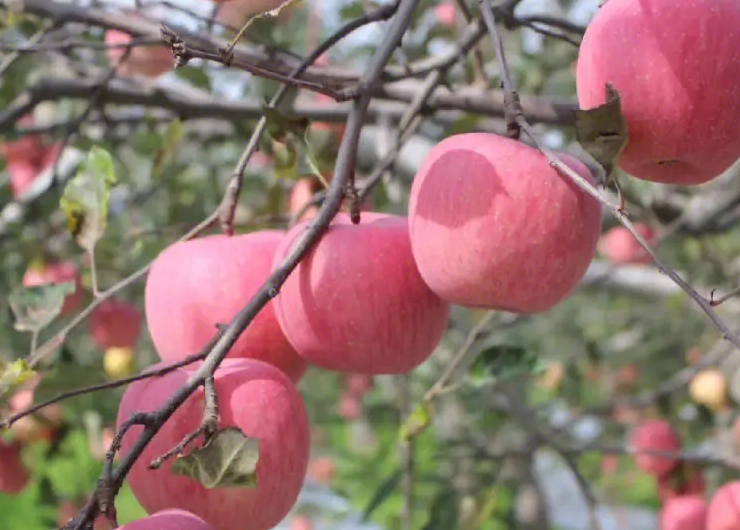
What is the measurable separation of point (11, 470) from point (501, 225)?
1.33 metres

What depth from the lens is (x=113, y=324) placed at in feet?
5.40

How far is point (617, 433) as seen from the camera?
6.84 feet

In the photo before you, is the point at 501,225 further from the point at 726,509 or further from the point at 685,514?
the point at 685,514

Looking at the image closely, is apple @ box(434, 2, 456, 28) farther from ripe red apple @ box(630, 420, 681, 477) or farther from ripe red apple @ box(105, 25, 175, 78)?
ripe red apple @ box(630, 420, 681, 477)

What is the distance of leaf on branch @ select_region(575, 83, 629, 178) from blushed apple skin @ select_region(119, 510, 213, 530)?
0.28 m

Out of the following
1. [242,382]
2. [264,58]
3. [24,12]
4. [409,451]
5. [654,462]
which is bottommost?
[654,462]

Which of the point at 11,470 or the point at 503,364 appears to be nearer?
the point at 503,364

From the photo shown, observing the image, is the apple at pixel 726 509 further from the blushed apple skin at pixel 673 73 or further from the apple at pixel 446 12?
the apple at pixel 446 12

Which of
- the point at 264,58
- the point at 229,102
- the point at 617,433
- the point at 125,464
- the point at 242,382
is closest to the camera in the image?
the point at 125,464

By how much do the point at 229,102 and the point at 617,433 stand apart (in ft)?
4.27

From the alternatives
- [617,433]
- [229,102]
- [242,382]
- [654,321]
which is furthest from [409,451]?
[654,321]

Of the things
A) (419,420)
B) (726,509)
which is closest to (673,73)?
(419,420)

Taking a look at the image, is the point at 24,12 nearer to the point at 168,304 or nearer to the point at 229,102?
the point at 229,102

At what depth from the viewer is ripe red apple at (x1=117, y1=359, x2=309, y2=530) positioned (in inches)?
21.8
